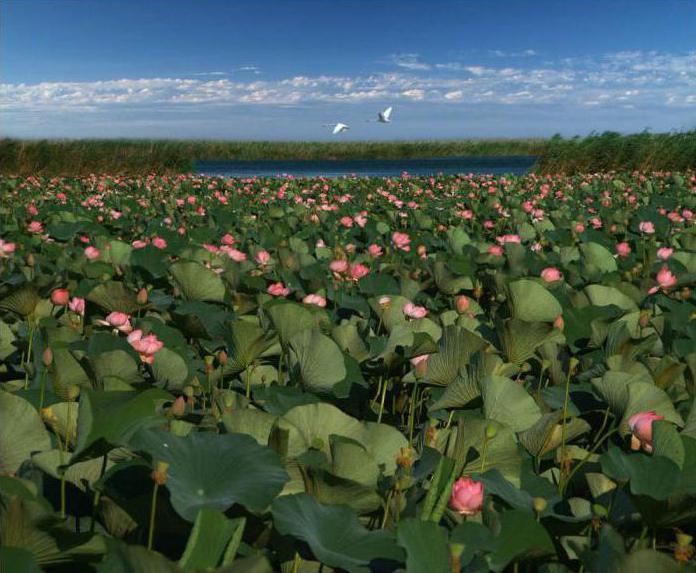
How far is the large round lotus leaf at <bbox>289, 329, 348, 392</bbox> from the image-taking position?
4.59 feet

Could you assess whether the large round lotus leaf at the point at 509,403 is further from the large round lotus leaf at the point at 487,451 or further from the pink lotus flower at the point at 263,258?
the pink lotus flower at the point at 263,258

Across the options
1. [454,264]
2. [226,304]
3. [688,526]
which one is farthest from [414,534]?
[454,264]

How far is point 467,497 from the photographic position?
903 mm

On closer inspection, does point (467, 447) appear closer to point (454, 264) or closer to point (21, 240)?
point (454, 264)

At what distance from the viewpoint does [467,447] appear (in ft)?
3.62

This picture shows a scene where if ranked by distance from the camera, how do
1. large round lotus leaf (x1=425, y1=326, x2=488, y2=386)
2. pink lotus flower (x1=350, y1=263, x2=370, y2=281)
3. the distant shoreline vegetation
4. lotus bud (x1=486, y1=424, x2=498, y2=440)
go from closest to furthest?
1. lotus bud (x1=486, y1=424, x2=498, y2=440)
2. large round lotus leaf (x1=425, y1=326, x2=488, y2=386)
3. pink lotus flower (x1=350, y1=263, x2=370, y2=281)
4. the distant shoreline vegetation

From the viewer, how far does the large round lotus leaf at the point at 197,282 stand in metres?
2.10

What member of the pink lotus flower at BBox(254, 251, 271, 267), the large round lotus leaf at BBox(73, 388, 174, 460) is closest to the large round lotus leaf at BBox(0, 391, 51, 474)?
the large round lotus leaf at BBox(73, 388, 174, 460)

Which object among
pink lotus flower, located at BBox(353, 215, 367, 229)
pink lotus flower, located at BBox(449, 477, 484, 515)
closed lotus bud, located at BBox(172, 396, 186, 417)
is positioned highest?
closed lotus bud, located at BBox(172, 396, 186, 417)

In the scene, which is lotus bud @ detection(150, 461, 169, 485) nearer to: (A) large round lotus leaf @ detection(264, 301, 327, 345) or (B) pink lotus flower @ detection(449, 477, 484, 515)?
(B) pink lotus flower @ detection(449, 477, 484, 515)

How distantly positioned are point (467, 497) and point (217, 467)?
29 cm

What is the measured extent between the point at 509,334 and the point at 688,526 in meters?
0.62

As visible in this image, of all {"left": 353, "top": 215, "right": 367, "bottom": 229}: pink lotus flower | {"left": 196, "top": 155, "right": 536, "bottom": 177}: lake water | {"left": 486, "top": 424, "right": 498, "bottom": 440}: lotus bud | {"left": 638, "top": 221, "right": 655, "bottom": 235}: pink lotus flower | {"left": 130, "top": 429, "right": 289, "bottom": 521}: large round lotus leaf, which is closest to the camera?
{"left": 130, "top": 429, "right": 289, "bottom": 521}: large round lotus leaf

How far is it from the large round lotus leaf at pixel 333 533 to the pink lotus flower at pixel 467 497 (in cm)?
11
